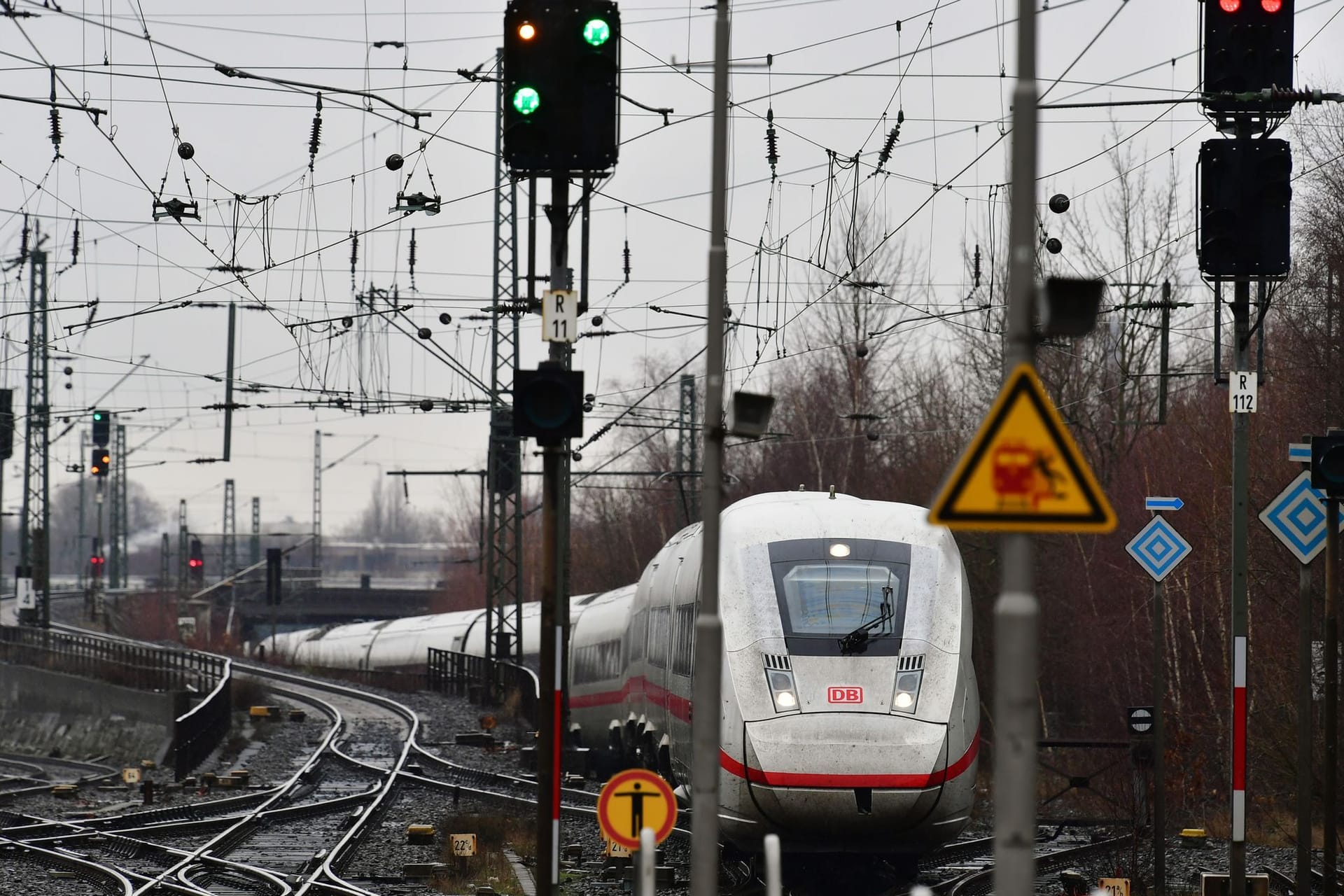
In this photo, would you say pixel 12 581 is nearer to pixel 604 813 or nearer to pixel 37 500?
pixel 37 500

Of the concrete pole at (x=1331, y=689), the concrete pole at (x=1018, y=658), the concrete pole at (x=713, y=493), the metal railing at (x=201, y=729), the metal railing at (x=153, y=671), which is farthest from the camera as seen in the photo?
the metal railing at (x=153, y=671)

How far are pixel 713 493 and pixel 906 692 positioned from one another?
182 inches

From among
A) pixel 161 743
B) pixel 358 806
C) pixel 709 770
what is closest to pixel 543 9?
pixel 709 770

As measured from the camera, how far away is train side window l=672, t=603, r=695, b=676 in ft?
56.9

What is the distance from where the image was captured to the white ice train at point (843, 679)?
14.4 m

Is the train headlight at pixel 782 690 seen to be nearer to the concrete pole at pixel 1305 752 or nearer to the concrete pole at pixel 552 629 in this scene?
the concrete pole at pixel 552 629

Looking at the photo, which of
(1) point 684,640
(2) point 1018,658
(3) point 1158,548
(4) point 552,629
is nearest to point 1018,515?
(2) point 1018,658

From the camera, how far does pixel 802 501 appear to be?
1675 centimetres

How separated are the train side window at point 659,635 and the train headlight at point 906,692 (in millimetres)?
4729

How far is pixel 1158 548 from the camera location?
1529cm

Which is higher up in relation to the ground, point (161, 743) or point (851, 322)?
point (851, 322)

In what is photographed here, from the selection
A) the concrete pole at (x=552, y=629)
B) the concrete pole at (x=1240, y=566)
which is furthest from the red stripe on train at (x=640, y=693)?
the concrete pole at (x=1240, y=566)

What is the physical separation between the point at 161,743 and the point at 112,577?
53.9 metres

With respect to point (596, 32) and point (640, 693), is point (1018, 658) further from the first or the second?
point (640, 693)
